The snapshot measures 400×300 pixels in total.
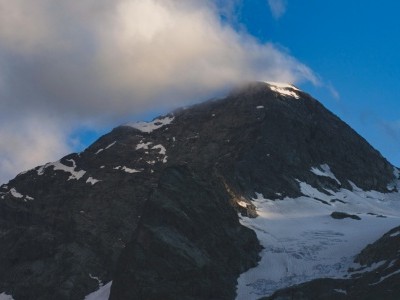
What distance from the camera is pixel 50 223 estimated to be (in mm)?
97625

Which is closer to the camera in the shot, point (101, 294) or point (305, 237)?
point (305, 237)

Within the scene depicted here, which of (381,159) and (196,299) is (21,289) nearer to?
(196,299)

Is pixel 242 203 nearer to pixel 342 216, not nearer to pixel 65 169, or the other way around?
pixel 342 216

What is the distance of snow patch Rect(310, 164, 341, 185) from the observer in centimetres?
11444

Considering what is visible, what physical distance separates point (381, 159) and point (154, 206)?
75354mm

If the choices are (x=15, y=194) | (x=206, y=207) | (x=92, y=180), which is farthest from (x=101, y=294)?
(x=15, y=194)

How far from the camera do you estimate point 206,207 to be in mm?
75250

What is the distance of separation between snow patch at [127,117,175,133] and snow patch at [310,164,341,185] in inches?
1267

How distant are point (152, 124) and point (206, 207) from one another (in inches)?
2358

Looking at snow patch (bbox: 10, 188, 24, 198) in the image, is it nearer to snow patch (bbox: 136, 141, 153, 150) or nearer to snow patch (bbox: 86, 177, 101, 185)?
snow patch (bbox: 86, 177, 101, 185)

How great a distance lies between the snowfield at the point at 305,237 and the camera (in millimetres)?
64438

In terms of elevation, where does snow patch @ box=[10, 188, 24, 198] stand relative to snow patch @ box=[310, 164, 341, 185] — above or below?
above

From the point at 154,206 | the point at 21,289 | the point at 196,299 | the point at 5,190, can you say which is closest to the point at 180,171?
the point at 154,206

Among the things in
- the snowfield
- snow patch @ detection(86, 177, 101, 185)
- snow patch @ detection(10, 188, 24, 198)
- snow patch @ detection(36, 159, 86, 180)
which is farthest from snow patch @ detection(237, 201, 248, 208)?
snow patch @ detection(10, 188, 24, 198)
